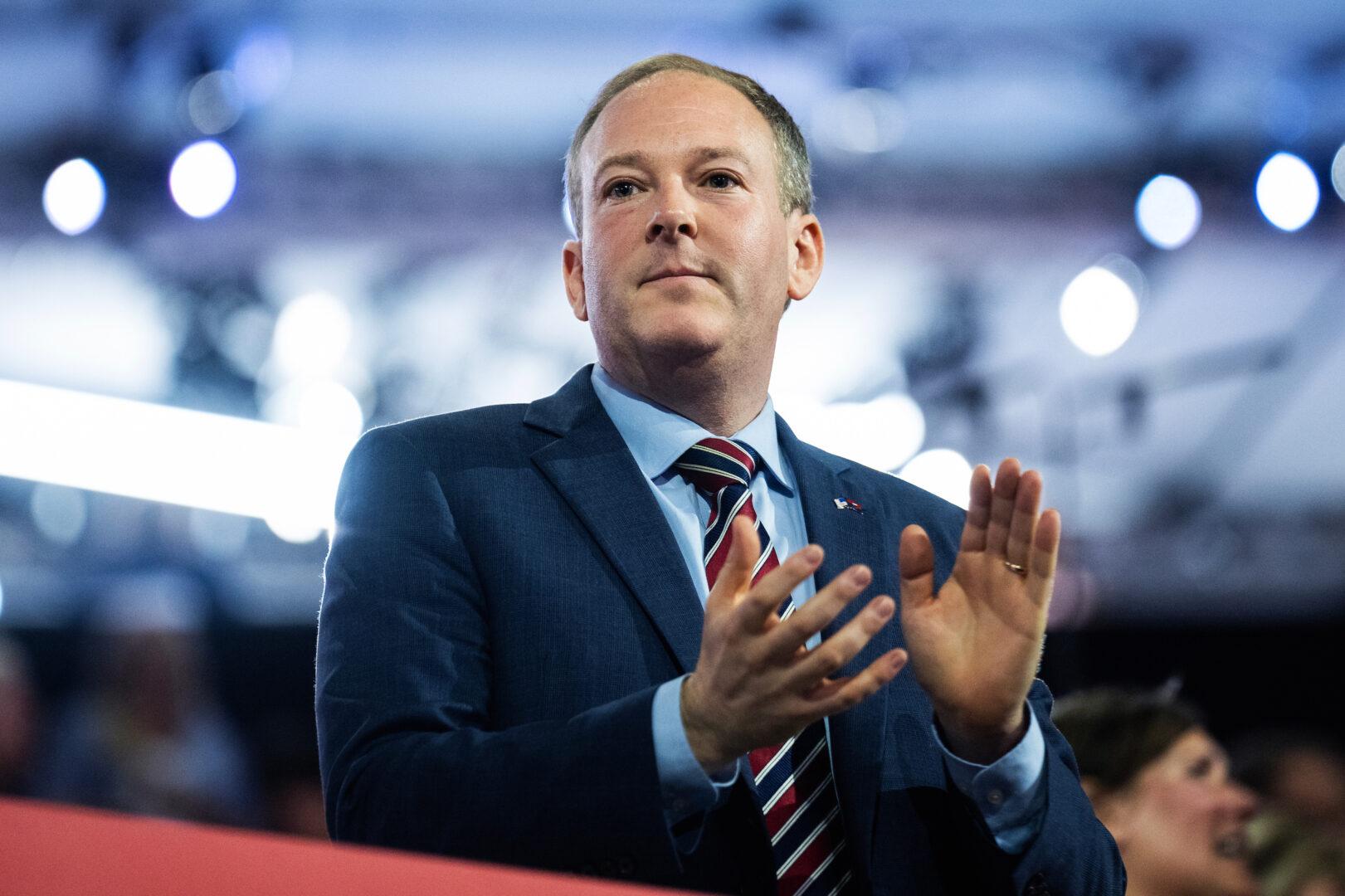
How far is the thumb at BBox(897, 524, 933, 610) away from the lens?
1.38 meters

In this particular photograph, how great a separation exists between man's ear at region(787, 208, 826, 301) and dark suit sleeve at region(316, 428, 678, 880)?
73 centimetres

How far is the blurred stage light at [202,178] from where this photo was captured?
589 centimetres

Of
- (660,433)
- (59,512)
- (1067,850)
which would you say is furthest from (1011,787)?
(59,512)

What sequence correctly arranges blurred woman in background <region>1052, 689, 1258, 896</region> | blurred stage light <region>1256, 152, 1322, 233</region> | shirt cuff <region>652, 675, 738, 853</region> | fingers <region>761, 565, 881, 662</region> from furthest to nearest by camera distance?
blurred stage light <region>1256, 152, 1322, 233</region> → blurred woman in background <region>1052, 689, 1258, 896</region> → shirt cuff <region>652, 675, 738, 853</region> → fingers <region>761, 565, 881, 662</region>

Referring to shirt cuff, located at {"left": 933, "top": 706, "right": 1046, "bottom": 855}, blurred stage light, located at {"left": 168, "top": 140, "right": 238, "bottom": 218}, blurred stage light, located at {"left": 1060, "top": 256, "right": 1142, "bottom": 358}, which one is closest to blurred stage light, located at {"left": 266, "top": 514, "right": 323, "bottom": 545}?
blurred stage light, located at {"left": 168, "top": 140, "right": 238, "bottom": 218}

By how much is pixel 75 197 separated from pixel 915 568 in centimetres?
578

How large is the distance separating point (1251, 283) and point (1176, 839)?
16.7ft

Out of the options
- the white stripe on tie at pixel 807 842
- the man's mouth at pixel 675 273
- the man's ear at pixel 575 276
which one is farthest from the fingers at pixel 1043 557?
the man's ear at pixel 575 276

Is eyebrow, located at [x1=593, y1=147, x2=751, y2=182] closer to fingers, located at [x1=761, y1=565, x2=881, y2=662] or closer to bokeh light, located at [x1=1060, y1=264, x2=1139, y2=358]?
fingers, located at [x1=761, y1=565, x2=881, y2=662]

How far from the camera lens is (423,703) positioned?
133 centimetres

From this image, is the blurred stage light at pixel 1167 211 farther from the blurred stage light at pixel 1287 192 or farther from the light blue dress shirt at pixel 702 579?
the light blue dress shirt at pixel 702 579

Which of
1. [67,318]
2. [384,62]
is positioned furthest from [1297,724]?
[67,318]

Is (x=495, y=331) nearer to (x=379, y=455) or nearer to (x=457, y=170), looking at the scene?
(x=457, y=170)

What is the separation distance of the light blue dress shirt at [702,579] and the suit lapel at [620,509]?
0.04 m
